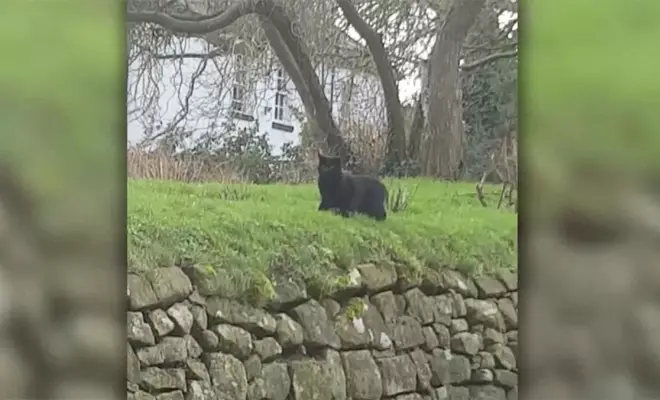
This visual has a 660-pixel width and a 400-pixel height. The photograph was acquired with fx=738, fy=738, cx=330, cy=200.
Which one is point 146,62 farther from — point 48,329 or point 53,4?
point 48,329

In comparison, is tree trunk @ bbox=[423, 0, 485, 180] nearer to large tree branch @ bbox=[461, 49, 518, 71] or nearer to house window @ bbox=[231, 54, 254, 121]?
large tree branch @ bbox=[461, 49, 518, 71]

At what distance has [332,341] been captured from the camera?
1.50 m

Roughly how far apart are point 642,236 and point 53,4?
1267 mm

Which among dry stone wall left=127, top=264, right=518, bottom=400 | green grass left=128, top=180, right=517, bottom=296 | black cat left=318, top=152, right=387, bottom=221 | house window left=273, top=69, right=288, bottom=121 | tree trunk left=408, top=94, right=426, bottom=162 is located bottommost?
dry stone wall left=127, top=264, right=518, bottom=400

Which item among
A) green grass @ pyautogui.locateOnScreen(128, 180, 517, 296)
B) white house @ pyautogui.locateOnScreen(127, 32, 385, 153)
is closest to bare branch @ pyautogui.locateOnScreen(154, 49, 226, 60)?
white house @ pyautogui.locateOnScreen(127, 32, 385, 153)

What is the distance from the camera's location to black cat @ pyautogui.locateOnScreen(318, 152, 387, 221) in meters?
1.50

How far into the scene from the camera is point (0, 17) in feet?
4.72

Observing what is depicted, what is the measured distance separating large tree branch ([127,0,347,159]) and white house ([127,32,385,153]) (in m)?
0.02

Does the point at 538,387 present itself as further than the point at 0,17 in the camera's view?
Yes

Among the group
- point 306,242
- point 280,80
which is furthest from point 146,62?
point 306,242

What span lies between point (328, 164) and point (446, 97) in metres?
0.28

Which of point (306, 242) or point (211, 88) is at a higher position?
point (211, 88)

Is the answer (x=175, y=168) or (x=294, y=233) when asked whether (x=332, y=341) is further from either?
(x=175, y=168)

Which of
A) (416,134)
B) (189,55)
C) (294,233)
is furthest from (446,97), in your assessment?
(189,55)
